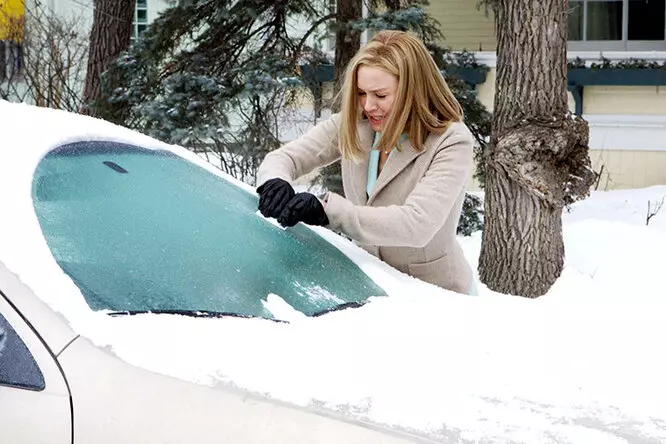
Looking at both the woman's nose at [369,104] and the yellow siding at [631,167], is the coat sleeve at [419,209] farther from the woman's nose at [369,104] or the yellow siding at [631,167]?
the yellow siding at [631,167]

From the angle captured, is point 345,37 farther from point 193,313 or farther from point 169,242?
point 193,313

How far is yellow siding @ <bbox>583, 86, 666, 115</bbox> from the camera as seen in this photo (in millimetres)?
10492

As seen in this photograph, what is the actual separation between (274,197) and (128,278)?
2.31ft

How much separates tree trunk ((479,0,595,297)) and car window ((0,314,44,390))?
14.5 feet

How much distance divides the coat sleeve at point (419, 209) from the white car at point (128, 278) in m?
0.11

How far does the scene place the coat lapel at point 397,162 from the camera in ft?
8.92

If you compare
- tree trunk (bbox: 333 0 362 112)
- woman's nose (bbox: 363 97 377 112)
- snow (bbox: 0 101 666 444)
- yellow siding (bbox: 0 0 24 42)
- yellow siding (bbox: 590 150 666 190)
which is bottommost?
yellow siding (bbox: 590 150 666 190)

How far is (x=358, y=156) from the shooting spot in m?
2.82

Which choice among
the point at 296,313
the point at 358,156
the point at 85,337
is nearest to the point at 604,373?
the point at 296,313

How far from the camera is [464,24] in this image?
39.4ft

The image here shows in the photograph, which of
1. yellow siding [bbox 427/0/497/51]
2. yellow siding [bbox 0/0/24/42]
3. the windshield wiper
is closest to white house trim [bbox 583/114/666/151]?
yellow siding [bbox 427/0/497/51]

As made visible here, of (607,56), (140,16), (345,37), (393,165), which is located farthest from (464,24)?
(393,165)

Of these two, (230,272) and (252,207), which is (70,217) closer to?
(230,272)

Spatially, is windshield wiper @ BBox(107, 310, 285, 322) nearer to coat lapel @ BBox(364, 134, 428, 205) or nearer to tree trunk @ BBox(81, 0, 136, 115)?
coat lapel @ BBox(364, 134, 428, 205)
